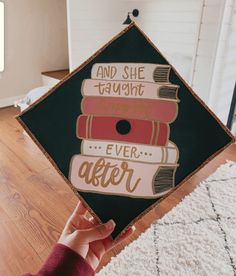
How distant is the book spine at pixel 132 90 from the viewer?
1.66 ft

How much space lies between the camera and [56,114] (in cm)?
50

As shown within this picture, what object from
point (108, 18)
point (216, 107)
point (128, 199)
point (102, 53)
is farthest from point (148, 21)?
point (128, 199)

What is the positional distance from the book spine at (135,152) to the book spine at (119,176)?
0.03 ft

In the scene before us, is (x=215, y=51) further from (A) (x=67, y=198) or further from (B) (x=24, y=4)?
(B) (x=24, y=4)

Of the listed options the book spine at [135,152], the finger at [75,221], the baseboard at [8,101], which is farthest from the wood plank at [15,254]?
the baseboard at [8,101]

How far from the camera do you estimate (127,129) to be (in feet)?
1.69

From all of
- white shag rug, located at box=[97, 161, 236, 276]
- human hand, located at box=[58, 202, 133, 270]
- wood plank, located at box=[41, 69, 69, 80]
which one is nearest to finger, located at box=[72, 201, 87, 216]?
human hand, located at box=[58, 202, 133, 270]

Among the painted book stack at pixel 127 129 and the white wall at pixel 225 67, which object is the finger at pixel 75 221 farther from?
the white wall at pixel 225 67

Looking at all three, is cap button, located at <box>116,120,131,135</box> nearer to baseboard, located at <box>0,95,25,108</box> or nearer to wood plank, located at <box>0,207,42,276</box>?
wood plank, located at <box>0,207,42,276</box>

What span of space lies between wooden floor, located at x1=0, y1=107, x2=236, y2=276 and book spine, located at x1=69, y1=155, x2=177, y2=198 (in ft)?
2.16

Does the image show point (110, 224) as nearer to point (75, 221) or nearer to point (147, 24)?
point (75, 221)

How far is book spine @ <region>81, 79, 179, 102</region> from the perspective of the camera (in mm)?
507

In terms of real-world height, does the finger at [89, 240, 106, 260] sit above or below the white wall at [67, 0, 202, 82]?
below

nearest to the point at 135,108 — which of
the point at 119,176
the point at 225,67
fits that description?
the point at 119,176
